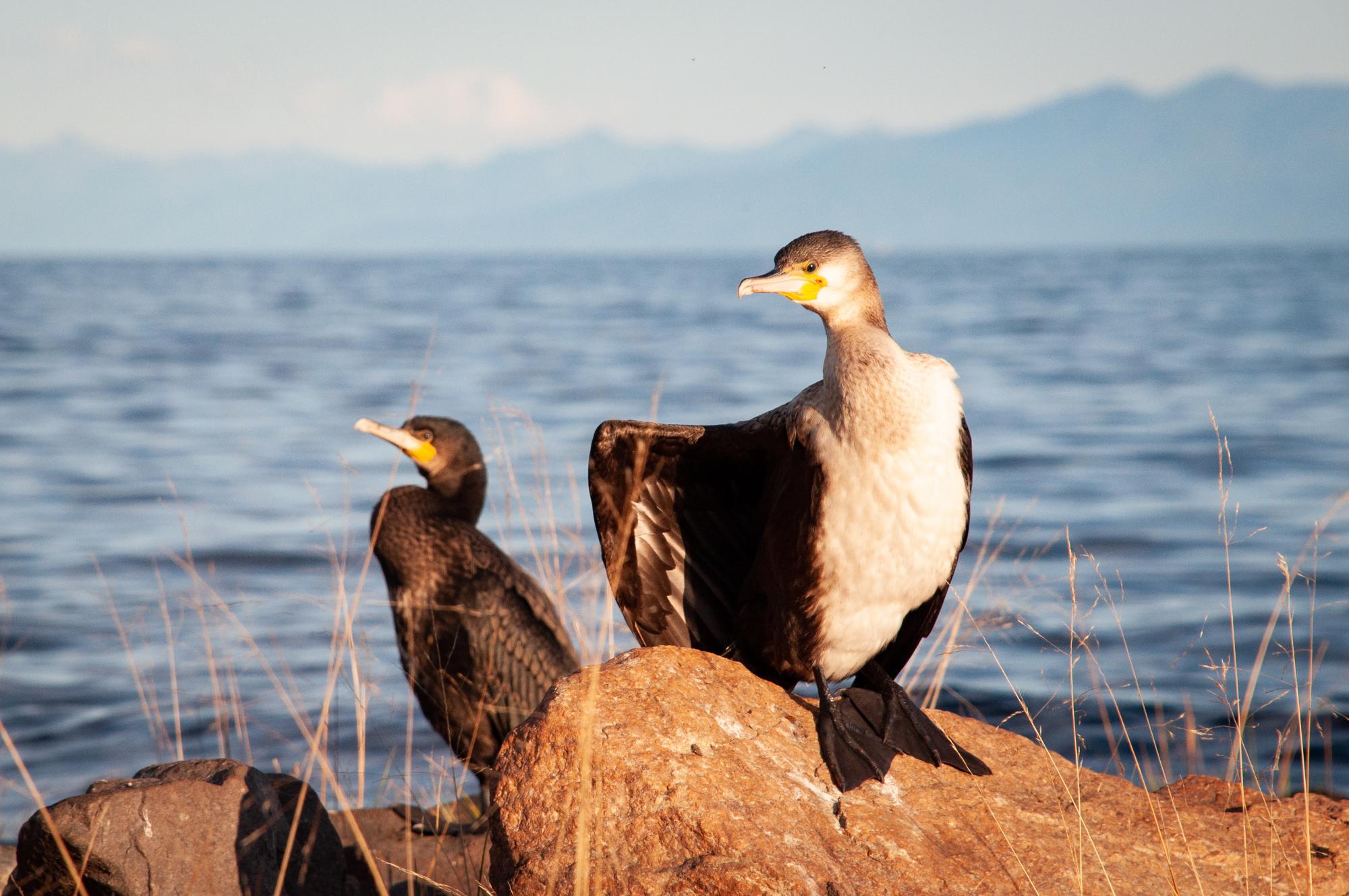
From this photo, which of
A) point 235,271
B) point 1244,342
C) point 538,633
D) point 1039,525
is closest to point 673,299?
point 1244,342

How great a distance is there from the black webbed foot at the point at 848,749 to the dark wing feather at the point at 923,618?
0.40 m

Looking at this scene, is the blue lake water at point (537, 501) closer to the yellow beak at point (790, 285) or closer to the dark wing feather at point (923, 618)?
the dark wing feather at point (923, 618)

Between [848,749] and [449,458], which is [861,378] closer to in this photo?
[848,749]

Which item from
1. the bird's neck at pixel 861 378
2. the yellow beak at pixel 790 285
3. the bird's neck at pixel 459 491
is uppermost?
the yellow beak at pixel 790 285

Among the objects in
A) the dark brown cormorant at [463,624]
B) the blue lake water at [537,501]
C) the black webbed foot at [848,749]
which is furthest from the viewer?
the blue lake water at [537,501]

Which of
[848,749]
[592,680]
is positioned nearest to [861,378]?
[848,749]

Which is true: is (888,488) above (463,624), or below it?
above

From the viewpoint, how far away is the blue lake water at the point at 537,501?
22.2 ft

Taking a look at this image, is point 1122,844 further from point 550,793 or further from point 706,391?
point 706,391

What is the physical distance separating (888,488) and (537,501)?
2.07m

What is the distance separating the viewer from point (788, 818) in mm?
2971

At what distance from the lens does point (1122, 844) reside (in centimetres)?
330

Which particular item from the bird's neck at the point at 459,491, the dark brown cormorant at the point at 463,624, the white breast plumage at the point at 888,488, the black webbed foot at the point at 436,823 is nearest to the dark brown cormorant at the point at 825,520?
the white breast plumage at the point at 888,488

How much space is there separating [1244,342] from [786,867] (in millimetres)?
30233
